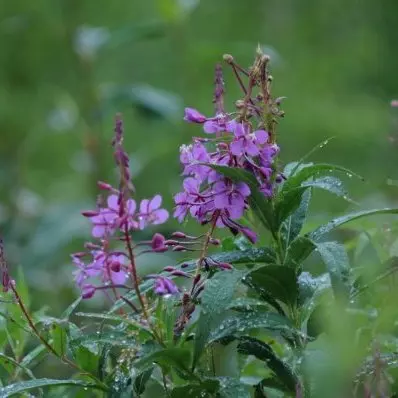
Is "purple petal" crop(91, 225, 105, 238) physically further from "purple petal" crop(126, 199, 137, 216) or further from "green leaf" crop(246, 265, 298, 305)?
"green leaf" crop(246, 265, 298, 305)

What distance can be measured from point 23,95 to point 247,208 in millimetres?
4983

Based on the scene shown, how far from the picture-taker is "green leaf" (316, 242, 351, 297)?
98 centimetres

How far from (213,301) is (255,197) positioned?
15cm

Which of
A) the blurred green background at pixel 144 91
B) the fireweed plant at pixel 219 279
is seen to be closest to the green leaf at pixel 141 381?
the fireweed plant at pixel 219 279

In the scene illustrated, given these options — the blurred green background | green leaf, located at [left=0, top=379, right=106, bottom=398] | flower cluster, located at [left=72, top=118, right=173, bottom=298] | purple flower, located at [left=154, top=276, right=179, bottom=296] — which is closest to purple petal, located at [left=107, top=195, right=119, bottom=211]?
flower cluster, located at [left=72, top=118, right=173, bottom=298]

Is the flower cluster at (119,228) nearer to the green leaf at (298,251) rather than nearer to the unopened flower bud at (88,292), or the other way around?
the unopened flower bud at (88,292)

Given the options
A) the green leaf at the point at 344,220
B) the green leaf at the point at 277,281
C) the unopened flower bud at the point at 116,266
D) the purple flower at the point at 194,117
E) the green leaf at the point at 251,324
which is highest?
the purple flower at the point at 194,117

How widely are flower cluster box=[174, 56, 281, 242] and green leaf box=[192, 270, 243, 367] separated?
100 millimetres

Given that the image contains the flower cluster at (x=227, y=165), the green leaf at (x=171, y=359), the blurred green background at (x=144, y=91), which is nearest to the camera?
the green leaf at (x=171, y=359)

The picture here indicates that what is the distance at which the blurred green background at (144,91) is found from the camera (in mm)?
3295

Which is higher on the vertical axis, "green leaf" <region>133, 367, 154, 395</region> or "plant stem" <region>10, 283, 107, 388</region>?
"plant stem" <region>10, 283, 107, 388</region>

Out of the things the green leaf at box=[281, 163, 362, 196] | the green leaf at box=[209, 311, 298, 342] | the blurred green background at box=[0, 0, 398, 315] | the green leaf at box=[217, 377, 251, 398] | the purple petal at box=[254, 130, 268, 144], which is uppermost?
the blurred green background at box=[0, 0, 398, 315]

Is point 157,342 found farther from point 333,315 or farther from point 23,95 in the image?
point 23,95

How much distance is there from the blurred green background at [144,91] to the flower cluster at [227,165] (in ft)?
6.52
